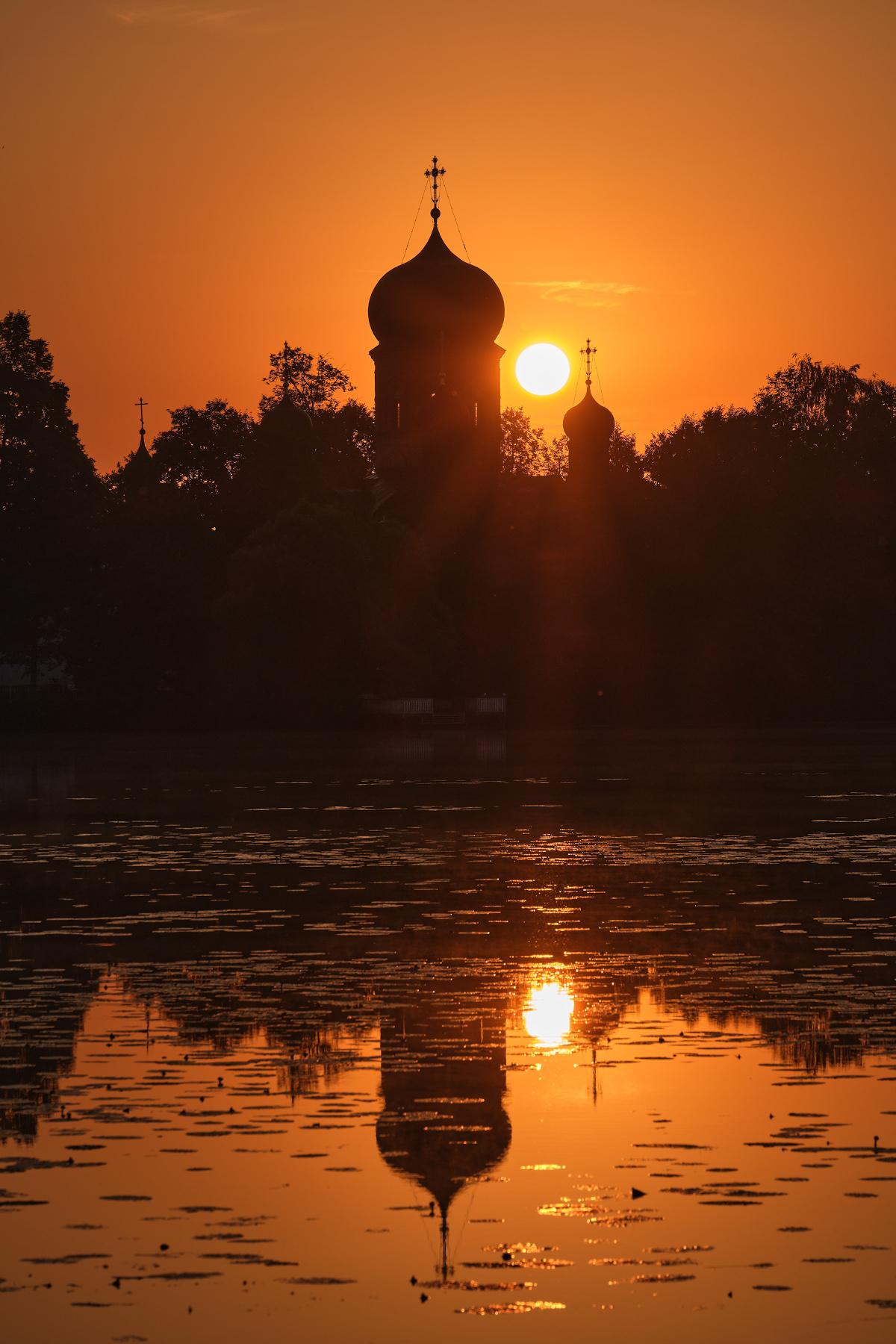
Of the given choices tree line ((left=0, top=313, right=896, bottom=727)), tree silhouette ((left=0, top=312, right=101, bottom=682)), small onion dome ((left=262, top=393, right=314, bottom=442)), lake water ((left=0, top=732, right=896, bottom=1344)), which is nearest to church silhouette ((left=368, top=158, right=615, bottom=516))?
small onion dome ((left=262, top=393, right=314, bottom=442))

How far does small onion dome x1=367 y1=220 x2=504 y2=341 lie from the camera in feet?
408

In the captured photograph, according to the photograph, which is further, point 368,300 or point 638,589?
point 368,300

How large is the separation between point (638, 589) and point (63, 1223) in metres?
86.8

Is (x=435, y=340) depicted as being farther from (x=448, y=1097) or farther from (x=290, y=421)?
(x=448, y=1097)

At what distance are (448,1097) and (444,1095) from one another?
59mm

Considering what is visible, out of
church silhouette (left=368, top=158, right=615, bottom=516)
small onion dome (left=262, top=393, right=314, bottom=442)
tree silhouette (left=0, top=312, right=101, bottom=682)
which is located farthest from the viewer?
church silhouette (left=368, top=158, right=615, bottom=516)

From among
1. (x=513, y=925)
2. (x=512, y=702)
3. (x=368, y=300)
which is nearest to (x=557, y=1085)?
(x=513, y=925)

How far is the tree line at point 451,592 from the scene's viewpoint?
3319 inches

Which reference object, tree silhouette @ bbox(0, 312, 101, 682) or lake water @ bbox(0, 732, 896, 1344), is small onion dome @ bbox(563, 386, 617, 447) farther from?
lake water @ bbox(0, 732, 896, 1344)

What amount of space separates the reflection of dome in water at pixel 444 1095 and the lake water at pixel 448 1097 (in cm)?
3

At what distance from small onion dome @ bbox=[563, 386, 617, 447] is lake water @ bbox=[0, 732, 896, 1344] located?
10331cm

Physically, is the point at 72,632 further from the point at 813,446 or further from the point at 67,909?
the point at 67,909

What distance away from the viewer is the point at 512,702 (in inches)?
3706

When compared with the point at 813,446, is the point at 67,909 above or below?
below
